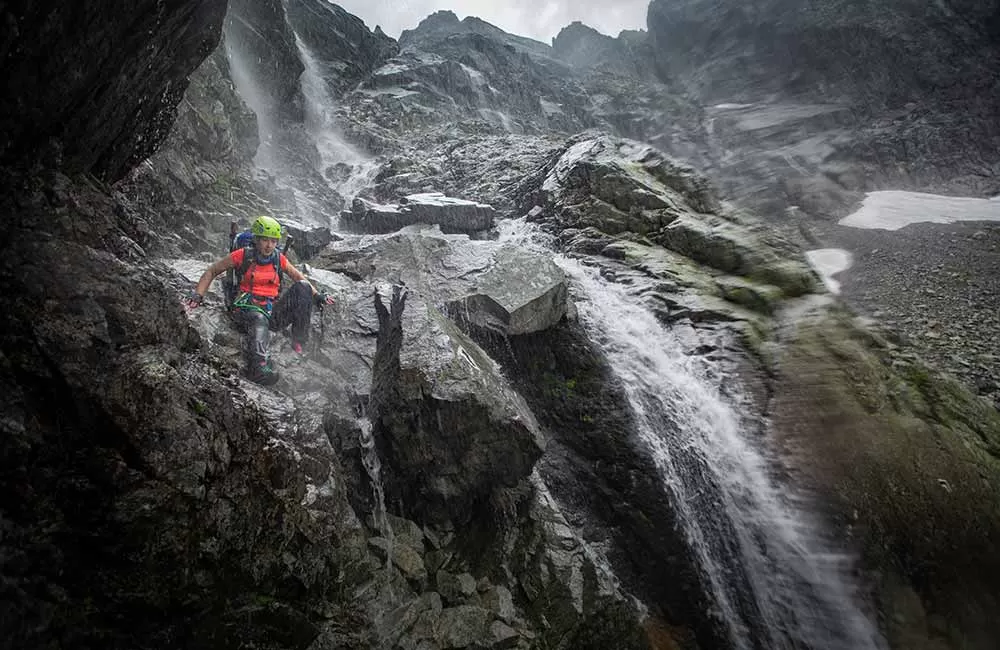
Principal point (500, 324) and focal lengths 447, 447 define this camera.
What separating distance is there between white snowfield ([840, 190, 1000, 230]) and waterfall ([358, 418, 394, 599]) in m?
28.0

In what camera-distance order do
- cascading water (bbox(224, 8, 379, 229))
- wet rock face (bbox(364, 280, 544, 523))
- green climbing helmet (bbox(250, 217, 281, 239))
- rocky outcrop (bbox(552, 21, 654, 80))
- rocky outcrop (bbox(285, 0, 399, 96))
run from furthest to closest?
1. rocky outcrop (bbox(552, 21, 654, 80))
2. rocky outcrop (bbox(285, 0, 399, 96))
3. cascading water (bbox(224, 8, 379, 229))
4. wet rock face (bbox(364, 280, 544, 523))
5. green climbing helmet (bbox(250, 217, 281, 239))

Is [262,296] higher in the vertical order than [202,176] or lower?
lower

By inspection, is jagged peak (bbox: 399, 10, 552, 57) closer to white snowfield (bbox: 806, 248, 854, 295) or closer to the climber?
white snowfield (bbox: 806, 248, 854, 295)

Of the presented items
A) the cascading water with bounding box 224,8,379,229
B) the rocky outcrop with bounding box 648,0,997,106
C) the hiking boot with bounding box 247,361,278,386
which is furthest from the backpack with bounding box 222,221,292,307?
the rocky outcrop with bounding box 648,0,997,106

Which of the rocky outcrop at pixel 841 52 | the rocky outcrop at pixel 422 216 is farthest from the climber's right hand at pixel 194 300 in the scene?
the rocky outcrop at pixel 841 52

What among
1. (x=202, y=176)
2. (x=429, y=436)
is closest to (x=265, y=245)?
(x=429, y=436)

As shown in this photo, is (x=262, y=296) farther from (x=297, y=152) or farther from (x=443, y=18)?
(x=443, y=18)

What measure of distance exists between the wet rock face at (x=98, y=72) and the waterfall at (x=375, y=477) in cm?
452

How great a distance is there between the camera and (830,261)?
63.7 feet

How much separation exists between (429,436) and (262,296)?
126 inches

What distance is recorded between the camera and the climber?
611cm

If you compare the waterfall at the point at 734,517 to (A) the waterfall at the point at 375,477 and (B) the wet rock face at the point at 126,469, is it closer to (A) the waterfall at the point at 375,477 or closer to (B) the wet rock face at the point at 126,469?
(A) the waterfall at the point at 375,477

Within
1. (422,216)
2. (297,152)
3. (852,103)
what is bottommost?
Result: (422,216)

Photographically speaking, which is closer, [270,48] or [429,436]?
[429,436]
